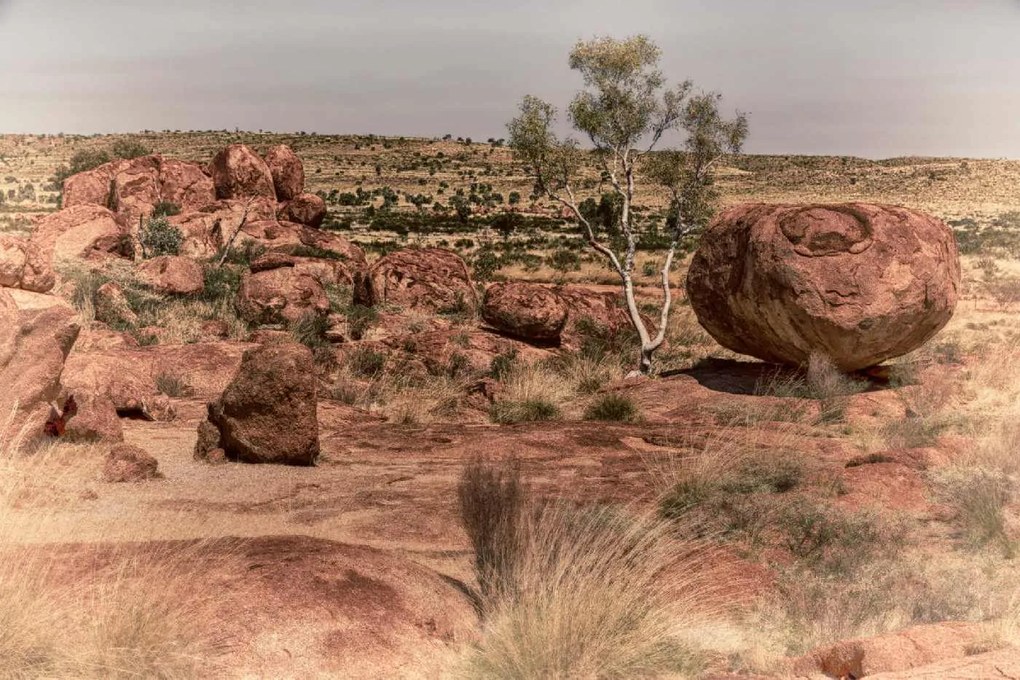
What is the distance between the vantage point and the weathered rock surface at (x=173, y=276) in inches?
854

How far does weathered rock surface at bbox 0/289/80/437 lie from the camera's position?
28.7ft

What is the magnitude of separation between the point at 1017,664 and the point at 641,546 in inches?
95.0

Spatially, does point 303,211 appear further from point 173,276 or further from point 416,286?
point 416,286

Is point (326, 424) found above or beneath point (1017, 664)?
beneath

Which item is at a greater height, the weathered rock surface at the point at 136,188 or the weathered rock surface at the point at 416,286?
the weathered rock surface at the point at 136,188

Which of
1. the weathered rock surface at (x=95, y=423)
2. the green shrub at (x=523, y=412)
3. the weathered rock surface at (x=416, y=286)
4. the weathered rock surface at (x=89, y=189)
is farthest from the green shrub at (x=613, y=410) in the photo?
the weathered rock surface at (x=89, y=189)

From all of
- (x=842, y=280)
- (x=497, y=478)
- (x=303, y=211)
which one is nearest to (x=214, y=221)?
(x=303, y=211)

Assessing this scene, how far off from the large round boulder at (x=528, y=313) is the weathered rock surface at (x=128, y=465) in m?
9.88

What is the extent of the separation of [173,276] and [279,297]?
10.4ft

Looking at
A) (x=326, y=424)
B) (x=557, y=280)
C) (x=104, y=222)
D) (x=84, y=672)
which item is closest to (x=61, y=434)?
(x=326, y=424)

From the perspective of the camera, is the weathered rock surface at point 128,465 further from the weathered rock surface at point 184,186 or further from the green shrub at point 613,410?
the weathered rock surface at point 184,186

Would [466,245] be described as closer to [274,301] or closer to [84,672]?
[274,301]

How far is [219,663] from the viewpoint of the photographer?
5191 millimetres

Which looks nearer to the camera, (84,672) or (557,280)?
(84,672)
